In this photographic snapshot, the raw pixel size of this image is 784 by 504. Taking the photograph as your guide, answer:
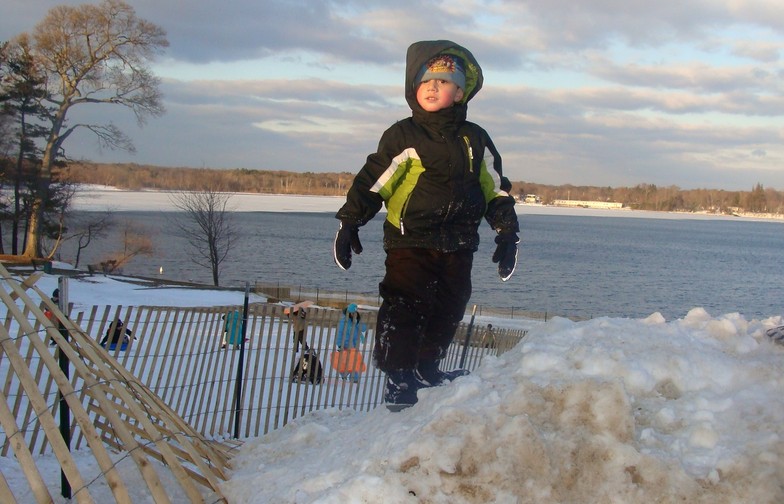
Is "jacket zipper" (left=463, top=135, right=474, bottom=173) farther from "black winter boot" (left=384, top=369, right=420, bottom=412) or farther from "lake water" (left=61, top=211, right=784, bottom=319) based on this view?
"lake water" (left=61, top=211, right=784, bottom=319)

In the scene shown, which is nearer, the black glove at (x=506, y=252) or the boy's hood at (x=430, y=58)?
the boy's hood at (x=430, y=58)

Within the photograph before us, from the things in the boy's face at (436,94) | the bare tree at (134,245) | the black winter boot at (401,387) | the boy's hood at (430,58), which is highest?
the boy's hood at (430,58)

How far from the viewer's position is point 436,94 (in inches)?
162

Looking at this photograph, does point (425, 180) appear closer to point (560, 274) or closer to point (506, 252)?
point (506, 252)

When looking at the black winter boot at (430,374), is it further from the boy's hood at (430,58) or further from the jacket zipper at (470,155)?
the boy's hood at (430,58)

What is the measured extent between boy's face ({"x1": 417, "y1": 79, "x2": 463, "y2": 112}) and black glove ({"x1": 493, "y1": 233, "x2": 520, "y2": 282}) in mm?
923

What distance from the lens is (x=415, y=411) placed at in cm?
308

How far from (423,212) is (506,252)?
2.53ft

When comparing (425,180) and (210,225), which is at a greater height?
(425,180)

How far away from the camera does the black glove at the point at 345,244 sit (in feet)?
13.3

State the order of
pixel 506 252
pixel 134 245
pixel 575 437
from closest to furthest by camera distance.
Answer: pixel 575 437, pixel 506 252, pixel 134 245

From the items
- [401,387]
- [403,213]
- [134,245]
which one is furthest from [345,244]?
[134,245]

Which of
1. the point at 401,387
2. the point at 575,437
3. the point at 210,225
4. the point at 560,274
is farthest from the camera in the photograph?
the point at 560,274

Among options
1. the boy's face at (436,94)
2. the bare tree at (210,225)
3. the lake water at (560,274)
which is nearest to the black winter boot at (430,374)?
the boy's face at (436,94)
